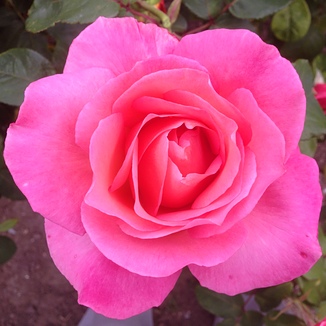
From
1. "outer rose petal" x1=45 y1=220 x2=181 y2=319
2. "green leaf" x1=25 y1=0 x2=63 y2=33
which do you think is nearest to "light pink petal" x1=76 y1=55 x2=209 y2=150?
"outer rose petal" x1=45 y1=220 x2=181 y2=319

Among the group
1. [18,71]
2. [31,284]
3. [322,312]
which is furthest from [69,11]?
[31,284]

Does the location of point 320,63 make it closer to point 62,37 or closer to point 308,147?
point 308,147

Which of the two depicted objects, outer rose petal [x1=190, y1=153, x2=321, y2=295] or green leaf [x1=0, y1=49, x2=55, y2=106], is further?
green leaf [x1=0, y1=49, x2=55, y2=106]

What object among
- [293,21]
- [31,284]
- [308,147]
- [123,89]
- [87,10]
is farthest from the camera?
[31,284]

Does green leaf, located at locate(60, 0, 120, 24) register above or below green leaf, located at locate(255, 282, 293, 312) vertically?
above

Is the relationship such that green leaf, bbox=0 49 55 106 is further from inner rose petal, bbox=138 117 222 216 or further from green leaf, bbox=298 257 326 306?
green leaf, bbox=298 257 326 306

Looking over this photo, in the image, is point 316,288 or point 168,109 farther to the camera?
point 316,288
